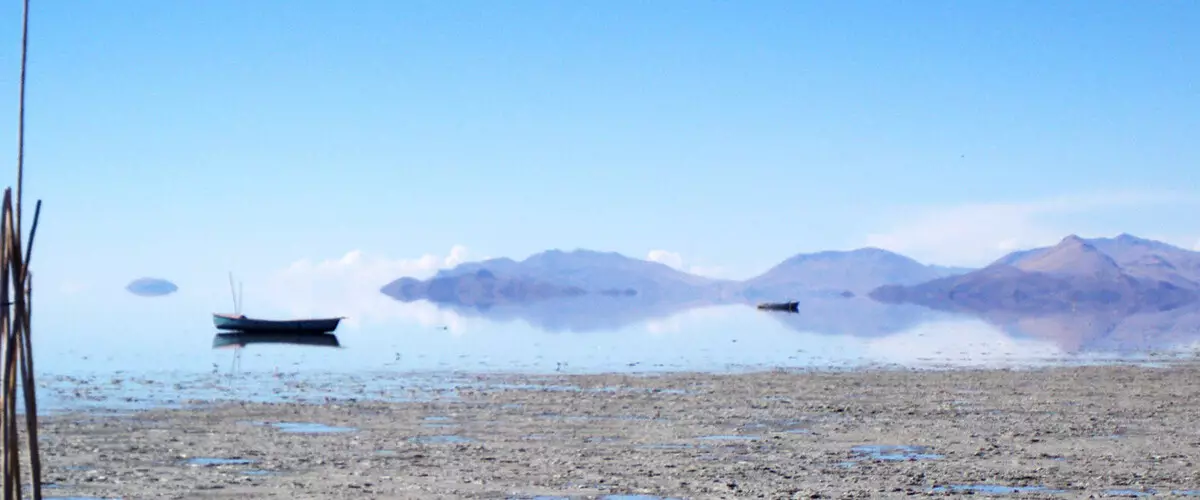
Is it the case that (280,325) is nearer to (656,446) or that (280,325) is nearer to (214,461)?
(214,461)

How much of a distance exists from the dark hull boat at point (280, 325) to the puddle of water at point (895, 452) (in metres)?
59.3

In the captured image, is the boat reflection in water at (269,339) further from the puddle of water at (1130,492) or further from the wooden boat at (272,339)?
the puddle of water at (1130,492)

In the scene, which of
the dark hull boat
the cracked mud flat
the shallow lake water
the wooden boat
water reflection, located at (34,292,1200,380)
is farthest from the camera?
the dark hull boat

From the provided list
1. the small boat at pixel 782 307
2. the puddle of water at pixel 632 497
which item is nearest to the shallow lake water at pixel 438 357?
the puddle of water at pixel 632 497

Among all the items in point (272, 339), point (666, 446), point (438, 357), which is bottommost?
point (666, 446)

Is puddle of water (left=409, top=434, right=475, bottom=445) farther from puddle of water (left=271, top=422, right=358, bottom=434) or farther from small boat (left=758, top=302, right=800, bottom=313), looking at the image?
small boat (left=758, top=302, right=800, bottom=313)

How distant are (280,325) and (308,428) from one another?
5507 cm

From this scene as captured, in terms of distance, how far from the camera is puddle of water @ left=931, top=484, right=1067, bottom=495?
14.9m

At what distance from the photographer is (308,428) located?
22.4 metres

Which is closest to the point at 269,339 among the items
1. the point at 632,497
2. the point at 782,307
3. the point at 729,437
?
the point at 729,437

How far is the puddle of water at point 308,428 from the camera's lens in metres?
21.8

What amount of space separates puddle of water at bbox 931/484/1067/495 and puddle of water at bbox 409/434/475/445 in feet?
27.2

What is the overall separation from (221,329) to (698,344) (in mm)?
32804

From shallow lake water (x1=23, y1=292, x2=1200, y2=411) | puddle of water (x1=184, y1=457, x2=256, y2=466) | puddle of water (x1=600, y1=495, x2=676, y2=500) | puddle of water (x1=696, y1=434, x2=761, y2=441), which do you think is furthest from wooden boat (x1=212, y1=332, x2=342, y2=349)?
puddle of water (x1=600, y1=495, x2=676, y2=500)
